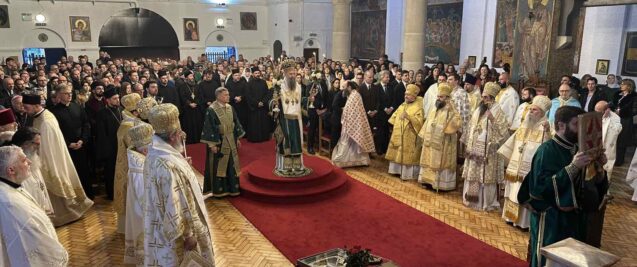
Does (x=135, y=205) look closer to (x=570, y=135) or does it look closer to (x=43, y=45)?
(x=570, y=135)

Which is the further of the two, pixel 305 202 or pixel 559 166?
pixel 305 202

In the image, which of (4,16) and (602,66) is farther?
(4,16)

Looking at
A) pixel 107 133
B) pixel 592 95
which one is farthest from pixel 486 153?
pixel 107 133

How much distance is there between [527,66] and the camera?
13.0m

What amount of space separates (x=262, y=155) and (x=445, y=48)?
9988mm

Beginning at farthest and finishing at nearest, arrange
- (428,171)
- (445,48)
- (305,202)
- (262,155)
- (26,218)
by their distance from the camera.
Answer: (445,48) < (262,155) < (428,171) < (305,202) < (26,218)

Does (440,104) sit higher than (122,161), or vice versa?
(440,104)

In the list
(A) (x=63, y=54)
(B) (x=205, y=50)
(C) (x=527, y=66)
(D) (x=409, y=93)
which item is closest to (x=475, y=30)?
(C) (x=527, y=66)

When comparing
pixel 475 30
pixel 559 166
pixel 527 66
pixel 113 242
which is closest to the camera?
pixel 559 166

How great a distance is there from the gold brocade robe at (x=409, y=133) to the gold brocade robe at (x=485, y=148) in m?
1.44

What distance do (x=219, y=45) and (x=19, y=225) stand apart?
21.0 m

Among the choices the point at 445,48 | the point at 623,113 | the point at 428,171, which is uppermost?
the point at 445,48

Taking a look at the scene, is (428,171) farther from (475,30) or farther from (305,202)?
(475,30)

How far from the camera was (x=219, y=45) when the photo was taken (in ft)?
76.1
